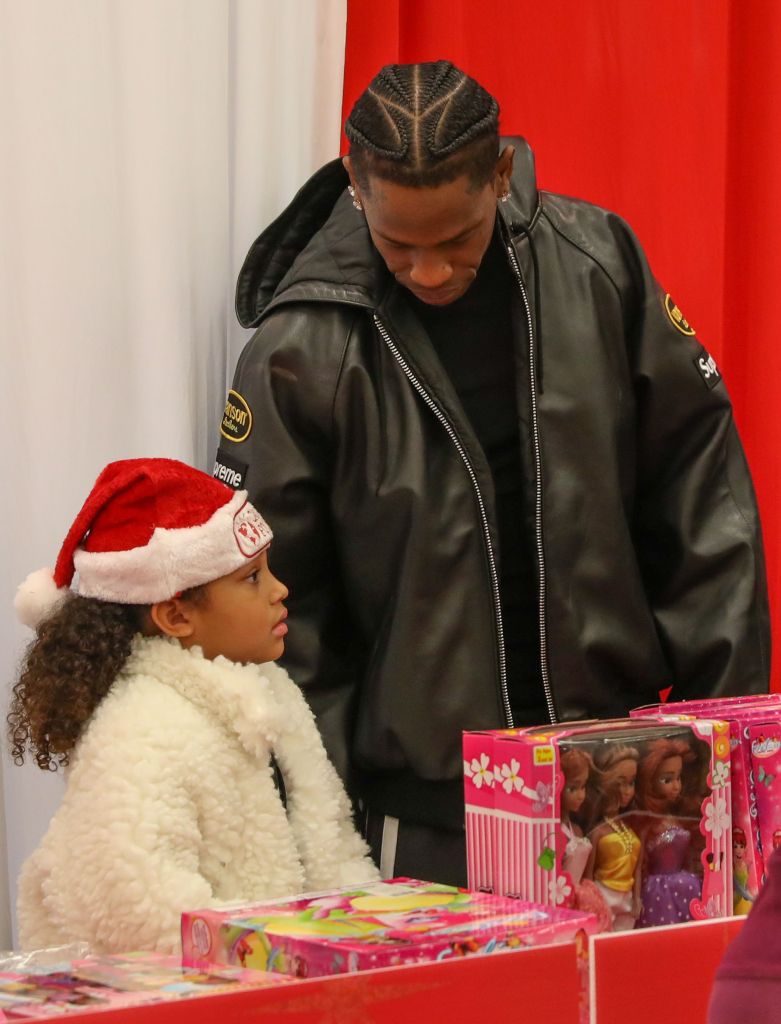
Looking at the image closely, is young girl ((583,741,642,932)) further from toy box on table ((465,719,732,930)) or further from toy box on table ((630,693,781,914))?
toy box on table ((630,693,781,914))

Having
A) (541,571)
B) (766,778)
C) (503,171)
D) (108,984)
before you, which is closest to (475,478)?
(541,571)

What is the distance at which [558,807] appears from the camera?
3.41ft

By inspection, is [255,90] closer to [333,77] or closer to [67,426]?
[333,77]

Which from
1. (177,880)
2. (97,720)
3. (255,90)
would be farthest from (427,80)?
(177,880)

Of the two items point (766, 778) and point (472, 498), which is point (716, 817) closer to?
point (766, 778)

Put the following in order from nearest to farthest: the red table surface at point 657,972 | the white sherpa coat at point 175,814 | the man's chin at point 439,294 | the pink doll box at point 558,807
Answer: the red table surface at point 657,972
the pink doll box at point 558,807
the white sherpa coat at point 175,814
the man's chin at point 439,294

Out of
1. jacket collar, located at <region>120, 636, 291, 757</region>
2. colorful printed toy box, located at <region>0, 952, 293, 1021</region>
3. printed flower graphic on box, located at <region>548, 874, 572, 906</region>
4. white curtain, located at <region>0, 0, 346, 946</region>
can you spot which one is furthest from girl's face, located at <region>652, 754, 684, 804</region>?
white curtain, located at <region>0, 0, 346, 946</region>

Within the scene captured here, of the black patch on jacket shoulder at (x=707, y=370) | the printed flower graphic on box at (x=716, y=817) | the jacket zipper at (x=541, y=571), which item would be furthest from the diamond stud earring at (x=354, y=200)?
the printed flower graphic on box at (x=716, y=817)

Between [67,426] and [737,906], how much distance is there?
3.35 ft

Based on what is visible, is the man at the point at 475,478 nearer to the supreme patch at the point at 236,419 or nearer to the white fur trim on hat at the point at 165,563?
the supreme patch at the point at 236,419

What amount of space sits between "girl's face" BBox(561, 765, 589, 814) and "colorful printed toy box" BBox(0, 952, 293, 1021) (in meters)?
0.28

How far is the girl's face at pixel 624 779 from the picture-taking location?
1063 millimetres

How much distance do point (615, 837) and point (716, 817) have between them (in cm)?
10

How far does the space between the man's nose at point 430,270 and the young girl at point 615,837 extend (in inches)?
24.9
